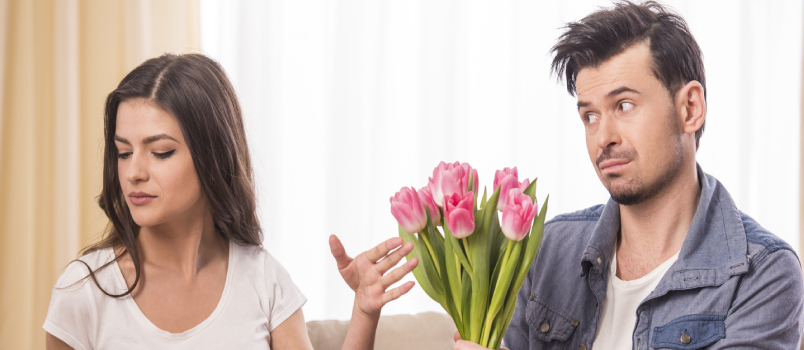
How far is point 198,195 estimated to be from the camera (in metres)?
1.30

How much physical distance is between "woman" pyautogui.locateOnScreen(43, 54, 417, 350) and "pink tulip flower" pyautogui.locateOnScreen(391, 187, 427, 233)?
214 mm

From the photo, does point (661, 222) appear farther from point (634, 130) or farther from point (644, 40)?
point (644, 40)

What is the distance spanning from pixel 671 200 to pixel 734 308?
0.85 ft

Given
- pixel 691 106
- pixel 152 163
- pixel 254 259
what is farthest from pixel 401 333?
pixel 691 106

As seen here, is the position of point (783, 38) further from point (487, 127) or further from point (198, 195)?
point (198, 195)

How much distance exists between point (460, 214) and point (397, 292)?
0.85 feet

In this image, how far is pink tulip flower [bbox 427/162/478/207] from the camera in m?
0.86

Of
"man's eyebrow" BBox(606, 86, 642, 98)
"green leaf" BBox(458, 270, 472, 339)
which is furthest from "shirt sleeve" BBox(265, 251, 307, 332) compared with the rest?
"man's eyebrow" BBox(606, 86, 642, 98)

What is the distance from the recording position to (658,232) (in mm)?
1331

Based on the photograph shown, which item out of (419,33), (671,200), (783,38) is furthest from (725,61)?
(671,200)

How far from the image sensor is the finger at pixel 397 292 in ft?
3.18

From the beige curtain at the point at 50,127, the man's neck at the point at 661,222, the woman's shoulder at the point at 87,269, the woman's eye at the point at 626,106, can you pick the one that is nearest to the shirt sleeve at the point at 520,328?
the man's neck at the point at 661,222

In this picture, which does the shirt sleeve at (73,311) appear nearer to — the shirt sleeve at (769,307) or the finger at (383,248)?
the finger at (383,248)

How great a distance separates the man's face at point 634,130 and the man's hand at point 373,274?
521mm
